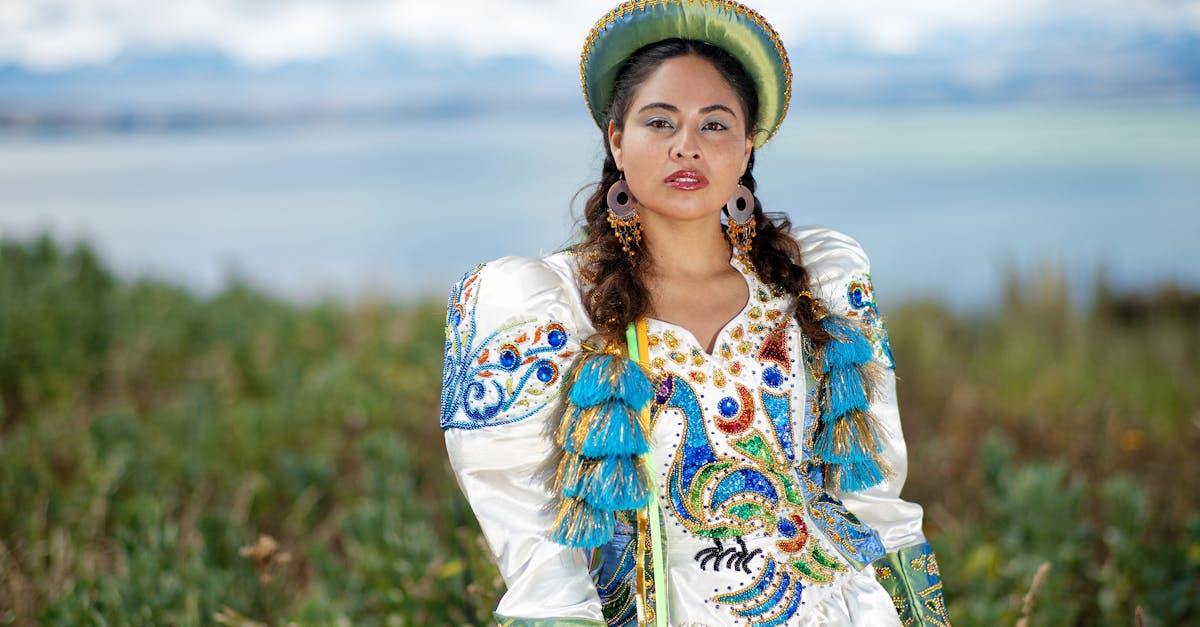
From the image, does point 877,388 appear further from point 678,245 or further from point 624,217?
point 624,217

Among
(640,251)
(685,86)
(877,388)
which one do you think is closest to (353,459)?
(640,251)

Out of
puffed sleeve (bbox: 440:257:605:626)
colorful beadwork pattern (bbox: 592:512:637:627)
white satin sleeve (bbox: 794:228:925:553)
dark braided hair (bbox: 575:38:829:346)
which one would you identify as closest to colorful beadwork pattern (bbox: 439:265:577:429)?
puffed sleeve (bbox: 440:257:605:626)

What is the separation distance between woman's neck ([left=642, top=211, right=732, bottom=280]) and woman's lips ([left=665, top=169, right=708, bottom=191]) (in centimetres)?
11

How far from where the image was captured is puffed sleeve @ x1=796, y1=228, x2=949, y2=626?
228 centimetres

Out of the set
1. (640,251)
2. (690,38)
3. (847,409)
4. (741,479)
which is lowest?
(741,479)

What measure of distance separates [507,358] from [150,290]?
229 inches

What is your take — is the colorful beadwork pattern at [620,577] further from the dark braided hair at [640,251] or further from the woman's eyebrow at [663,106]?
the woman's eyebrow at [663,106]

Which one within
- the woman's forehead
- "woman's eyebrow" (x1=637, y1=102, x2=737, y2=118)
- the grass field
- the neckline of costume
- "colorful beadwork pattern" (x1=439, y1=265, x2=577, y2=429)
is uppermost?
the woman's forehead

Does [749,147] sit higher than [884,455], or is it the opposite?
[749,147]

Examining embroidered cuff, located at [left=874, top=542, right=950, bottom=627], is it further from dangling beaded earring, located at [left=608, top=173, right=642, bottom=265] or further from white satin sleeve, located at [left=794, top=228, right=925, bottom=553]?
dangling beaded earring, located at [left=608, top=173, right=642, bottom=265]

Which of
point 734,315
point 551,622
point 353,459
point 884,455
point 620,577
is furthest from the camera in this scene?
Answer: point 353,459

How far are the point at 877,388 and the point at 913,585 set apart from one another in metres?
0.40

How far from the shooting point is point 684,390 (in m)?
2.12

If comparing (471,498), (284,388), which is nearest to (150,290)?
(284,388)
